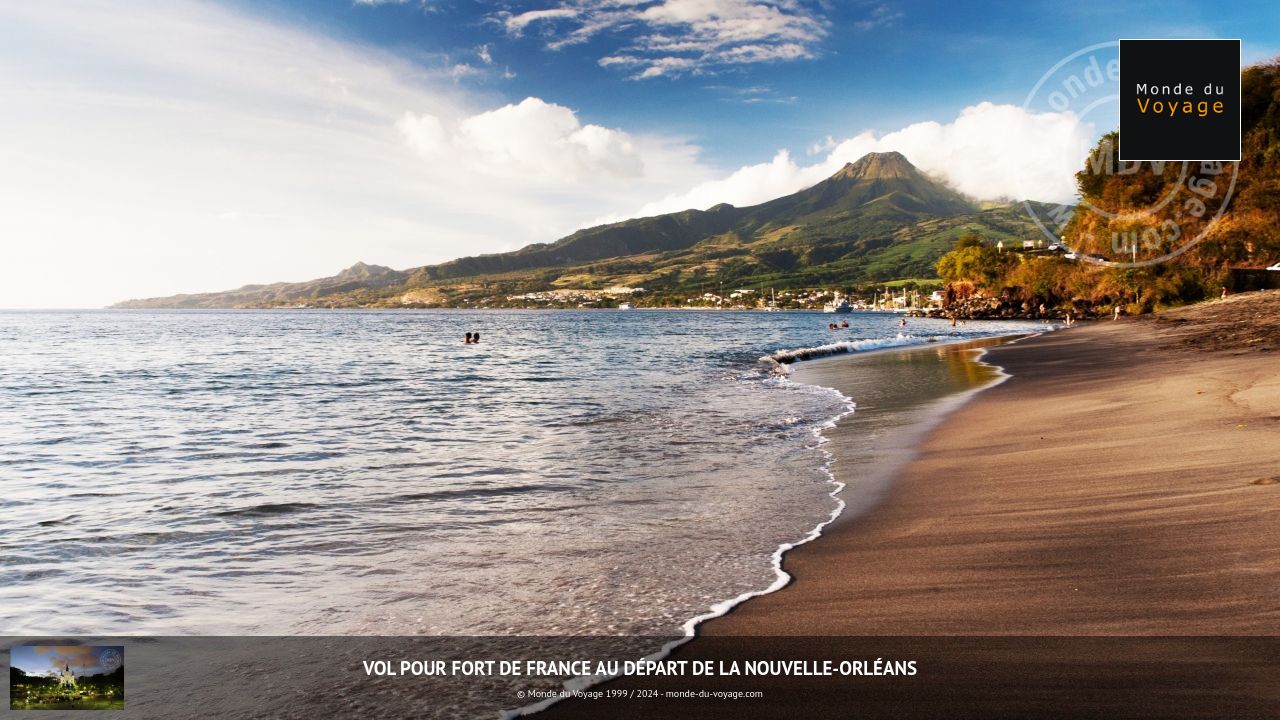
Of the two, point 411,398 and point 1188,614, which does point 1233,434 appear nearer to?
point 1188,614

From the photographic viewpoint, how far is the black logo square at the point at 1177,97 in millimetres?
25734

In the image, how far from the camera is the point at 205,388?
2941 cm

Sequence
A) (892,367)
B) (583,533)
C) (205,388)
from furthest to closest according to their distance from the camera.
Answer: (892,367), (205,388), (583,533)

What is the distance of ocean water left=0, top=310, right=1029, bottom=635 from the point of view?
6262 millimetres

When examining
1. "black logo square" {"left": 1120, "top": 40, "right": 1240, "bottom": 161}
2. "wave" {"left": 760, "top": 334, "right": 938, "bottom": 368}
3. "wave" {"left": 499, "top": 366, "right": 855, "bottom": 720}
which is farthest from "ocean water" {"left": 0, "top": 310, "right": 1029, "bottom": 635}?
"wave" {"left": 760, "top": 334, "right": 938, "bottom": 368}

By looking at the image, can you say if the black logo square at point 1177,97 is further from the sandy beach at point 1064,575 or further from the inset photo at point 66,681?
the inset photo at point 66,681

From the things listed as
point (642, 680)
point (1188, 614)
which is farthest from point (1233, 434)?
point (642, 680)

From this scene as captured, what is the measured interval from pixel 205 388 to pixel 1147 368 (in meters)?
34.6

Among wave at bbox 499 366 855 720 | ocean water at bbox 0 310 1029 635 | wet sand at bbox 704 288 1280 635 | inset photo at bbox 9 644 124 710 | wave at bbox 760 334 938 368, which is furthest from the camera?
wave at bbox 760 334 938 368

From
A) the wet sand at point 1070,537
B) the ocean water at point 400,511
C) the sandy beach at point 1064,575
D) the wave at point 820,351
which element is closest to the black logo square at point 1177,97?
the wet sand at point 1070,537

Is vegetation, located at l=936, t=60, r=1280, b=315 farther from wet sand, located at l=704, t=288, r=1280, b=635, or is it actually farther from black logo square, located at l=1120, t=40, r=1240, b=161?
wet sand, located at l=704, t=288, r=1280, b=635

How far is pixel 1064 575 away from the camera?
5773mm

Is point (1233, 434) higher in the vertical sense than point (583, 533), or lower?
higher

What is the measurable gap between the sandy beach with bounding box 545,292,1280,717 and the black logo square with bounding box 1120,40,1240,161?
17.9 metres
